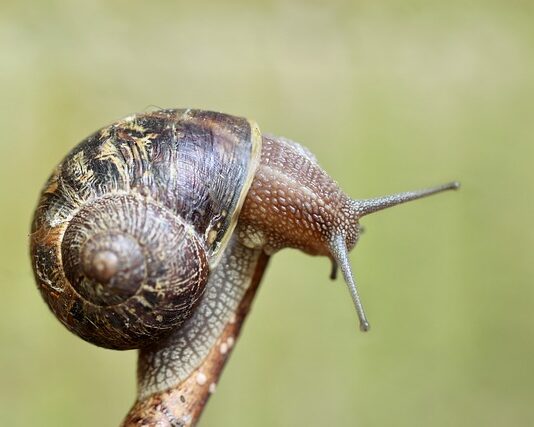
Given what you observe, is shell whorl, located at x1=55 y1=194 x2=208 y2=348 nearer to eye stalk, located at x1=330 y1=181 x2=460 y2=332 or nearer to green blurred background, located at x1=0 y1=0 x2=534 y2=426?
eye stalk, located at x1=330 y1=181 x2=460 y2=332

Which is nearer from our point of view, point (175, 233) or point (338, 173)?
point (175, 233)

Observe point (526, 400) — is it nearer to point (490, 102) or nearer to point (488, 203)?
point (488, 203)

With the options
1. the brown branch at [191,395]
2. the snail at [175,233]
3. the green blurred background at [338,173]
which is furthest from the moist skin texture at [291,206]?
the green blurred background at [338,173]

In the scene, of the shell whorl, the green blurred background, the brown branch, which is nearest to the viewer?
the shell whorl

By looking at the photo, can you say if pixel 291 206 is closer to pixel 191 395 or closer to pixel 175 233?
pixel 175 233

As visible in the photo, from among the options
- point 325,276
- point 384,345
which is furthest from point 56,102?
point 384,345

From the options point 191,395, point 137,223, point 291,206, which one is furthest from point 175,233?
point 191,395

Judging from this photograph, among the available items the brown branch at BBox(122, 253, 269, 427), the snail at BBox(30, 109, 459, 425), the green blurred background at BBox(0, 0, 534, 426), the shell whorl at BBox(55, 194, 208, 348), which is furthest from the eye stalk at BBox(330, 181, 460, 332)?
the green blurred background at BBox(0, 0, 534, 426)
